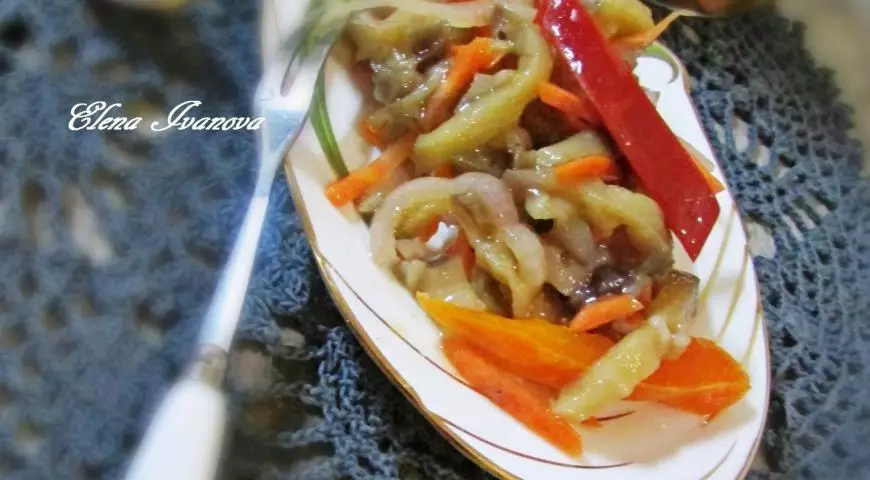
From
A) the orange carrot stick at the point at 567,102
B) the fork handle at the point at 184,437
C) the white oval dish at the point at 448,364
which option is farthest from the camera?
the orange carrot stick at the point at 567,102

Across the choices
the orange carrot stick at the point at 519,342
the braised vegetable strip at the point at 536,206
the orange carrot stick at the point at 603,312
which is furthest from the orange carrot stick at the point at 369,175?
the orange carrot stick at the point at 603,312

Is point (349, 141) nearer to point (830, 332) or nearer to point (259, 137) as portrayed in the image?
point (259, 137)

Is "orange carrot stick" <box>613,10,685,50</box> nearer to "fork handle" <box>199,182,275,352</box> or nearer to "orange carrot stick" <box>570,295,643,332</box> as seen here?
"orange carrot stick" <box>570,295,643,332</box>

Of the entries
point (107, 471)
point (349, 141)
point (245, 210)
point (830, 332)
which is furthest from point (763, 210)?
point (107, 471)

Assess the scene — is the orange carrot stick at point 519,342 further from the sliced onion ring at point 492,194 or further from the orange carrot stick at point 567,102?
the orange carrot stick at point 567,102

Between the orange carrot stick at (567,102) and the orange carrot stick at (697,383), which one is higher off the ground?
the orange carrot stick at (567,102)

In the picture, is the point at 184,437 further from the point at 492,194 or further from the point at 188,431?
the point at 492,194

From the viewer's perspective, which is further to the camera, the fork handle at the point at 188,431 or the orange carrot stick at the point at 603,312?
the orange carrot stick at the point at 603,312

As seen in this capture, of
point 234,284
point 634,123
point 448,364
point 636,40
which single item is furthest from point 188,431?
point 636,40
